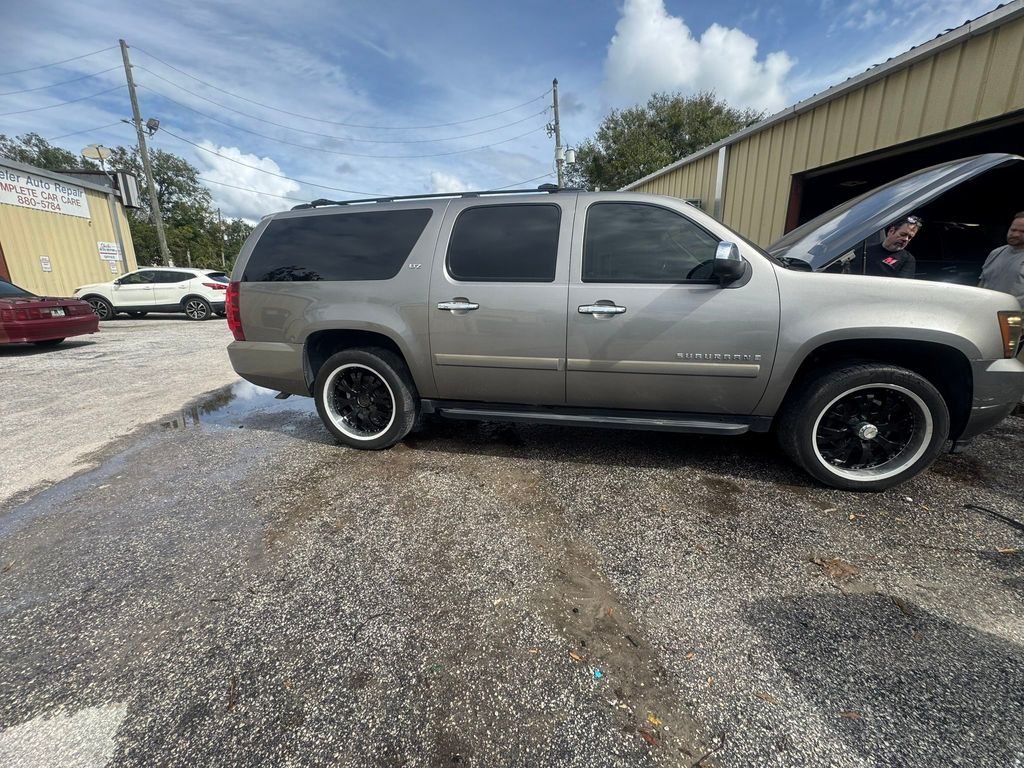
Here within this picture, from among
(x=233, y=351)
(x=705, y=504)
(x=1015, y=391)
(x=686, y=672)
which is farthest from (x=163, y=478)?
(x=1015, y=391)

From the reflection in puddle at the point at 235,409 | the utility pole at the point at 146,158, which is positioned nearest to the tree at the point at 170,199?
the utility pole at the point at 146,158

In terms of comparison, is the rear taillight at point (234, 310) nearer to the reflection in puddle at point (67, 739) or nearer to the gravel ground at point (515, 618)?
the gravel ground at point (515, 618)

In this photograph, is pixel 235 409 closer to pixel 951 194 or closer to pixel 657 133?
pixel 951 194

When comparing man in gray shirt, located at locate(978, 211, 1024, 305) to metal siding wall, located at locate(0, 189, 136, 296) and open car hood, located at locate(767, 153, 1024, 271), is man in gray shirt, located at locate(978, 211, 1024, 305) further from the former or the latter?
metal siding wall, located at locate(0, 189, 136, 296)

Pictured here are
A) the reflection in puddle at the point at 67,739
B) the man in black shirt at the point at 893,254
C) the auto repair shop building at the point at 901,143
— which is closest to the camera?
the reflection in puddle at the point at 67,739

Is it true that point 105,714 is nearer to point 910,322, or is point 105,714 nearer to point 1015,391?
point 910,322

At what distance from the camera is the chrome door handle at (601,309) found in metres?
2.90

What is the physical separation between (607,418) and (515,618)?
5.16 ft

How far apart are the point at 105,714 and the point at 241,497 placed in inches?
60.7

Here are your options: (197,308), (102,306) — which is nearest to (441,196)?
(197,308)

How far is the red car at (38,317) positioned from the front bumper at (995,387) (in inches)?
466

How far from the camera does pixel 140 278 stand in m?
13.4

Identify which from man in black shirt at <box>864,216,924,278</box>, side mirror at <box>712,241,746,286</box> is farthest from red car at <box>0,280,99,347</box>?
man in black shirt at <box>864,216,924,278</box>

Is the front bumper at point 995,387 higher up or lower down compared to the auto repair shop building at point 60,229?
lower down
